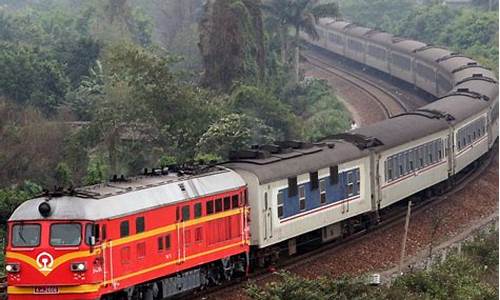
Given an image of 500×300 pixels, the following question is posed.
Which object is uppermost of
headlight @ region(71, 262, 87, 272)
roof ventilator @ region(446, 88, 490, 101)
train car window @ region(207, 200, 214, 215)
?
headlight @ region(71, 262, 87, 272)

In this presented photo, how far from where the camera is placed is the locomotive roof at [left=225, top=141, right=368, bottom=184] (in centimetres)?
2639

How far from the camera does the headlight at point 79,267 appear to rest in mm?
20297

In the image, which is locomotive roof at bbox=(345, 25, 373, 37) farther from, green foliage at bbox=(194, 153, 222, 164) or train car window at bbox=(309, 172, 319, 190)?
train car window at bbox=(309, 172, 319, 190)

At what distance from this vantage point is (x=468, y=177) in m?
44.3

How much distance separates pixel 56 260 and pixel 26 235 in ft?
2.85

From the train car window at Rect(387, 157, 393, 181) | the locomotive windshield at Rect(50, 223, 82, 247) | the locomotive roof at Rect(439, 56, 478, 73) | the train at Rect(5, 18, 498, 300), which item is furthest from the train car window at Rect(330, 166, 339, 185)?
the locomotive roof at Rect(439, 56, 478, 73)

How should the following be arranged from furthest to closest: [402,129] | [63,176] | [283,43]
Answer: [283,43], [402,129], [63,176]

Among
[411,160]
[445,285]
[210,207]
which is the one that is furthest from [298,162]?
[411,160]

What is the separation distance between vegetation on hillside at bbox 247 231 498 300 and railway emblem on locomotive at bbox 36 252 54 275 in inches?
161

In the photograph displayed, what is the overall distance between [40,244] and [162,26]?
61033 mm

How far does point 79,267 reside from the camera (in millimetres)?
20297

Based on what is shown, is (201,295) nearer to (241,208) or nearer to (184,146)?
(241,208)

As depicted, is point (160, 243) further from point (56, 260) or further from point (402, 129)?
point (402, 129)

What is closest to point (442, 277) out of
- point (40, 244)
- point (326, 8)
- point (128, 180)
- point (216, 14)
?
point (128, 180)
